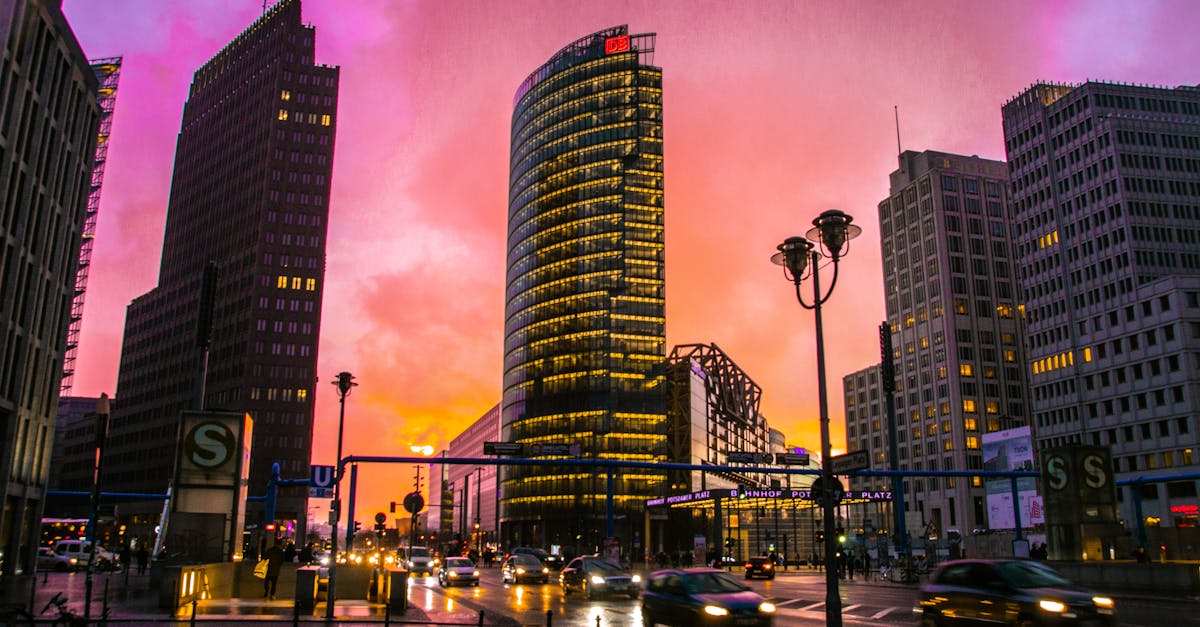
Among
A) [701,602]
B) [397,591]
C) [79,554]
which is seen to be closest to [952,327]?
[79,554]

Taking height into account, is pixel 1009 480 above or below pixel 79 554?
above

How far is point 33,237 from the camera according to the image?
53531mm

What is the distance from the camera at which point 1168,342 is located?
339ft

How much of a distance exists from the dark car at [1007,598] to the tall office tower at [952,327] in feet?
468

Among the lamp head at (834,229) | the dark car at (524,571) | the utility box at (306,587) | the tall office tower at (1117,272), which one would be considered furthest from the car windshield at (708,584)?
the tall office tower at (1117,272)

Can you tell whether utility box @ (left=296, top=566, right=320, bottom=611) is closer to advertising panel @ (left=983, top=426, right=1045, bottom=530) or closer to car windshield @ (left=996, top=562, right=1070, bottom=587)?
car windshield @ (left=996, top=562, right=1070, bottom=587)

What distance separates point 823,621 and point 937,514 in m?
147

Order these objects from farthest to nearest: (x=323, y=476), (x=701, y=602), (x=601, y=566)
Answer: (x=601, y=566) < (x=323, y=476) < (x=701, y=602)

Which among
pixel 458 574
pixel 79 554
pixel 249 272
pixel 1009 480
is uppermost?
pixel 249 272

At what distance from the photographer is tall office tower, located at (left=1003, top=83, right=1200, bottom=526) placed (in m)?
102

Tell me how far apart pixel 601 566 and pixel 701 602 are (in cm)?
1832

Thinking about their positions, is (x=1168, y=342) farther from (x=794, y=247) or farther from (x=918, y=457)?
(x=794, y=247)

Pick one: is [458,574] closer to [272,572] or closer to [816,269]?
[272,572]

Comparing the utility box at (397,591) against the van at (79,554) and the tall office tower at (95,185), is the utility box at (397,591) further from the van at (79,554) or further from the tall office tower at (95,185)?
the tall office tower at (95,185)
